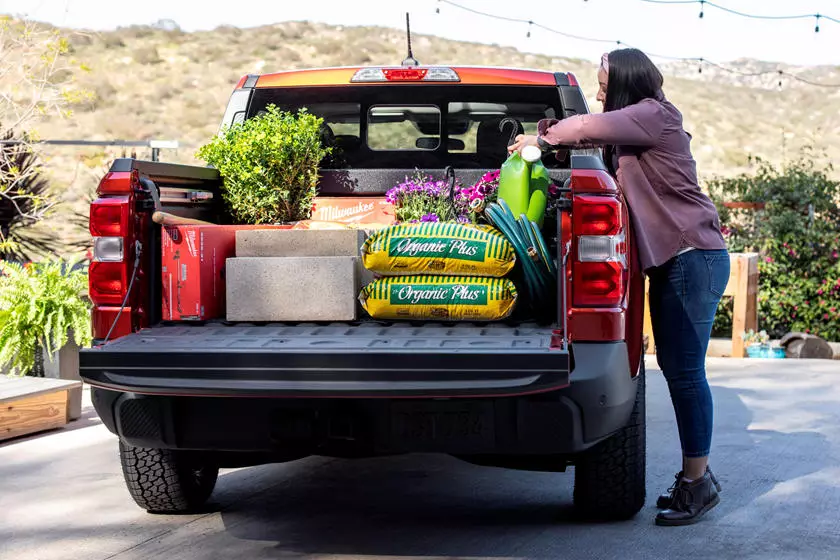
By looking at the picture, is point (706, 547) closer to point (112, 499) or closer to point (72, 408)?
point (112, 499)

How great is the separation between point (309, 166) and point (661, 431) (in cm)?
306

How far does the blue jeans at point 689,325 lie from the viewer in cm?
521

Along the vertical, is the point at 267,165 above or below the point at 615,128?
below

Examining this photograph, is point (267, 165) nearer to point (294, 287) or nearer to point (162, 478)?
point (294, 287)

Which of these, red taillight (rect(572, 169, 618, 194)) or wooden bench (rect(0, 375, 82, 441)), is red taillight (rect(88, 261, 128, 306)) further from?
wooden bench (rect(0, 375, 82, 441))

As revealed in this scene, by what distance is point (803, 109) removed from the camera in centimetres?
6147

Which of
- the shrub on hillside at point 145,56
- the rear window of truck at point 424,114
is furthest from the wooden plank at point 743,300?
the shrub on hillside at point 145,56

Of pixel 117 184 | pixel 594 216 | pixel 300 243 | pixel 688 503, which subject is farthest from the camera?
pixel 688 503

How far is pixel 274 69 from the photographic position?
2259 inches

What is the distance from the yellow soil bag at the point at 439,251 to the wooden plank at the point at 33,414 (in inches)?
136

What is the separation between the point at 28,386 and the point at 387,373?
4207mm

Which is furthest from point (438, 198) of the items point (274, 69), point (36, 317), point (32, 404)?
point (274, 69)

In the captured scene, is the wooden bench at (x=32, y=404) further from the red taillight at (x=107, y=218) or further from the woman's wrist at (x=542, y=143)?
the woman's wrist at (x=542, y=143)

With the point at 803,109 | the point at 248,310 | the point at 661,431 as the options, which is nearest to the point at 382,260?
the point at 248,310
